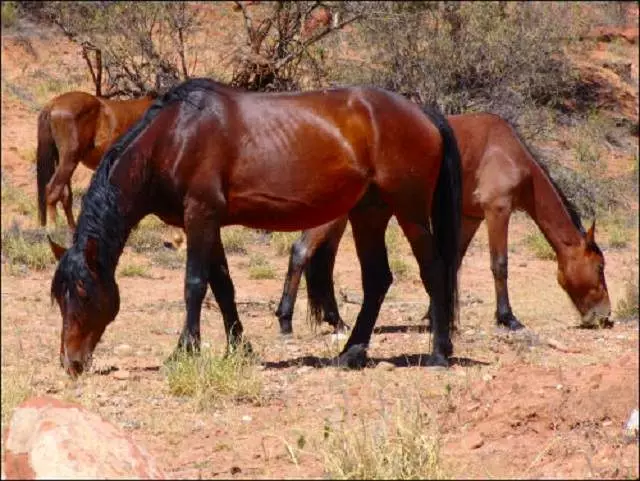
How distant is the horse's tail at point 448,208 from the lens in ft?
27.7

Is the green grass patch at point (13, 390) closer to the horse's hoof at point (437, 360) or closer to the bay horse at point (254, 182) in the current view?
the bay horse at point (254, 182)

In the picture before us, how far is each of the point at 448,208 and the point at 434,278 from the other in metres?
0.50

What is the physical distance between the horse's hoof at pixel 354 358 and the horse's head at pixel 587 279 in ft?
11.3

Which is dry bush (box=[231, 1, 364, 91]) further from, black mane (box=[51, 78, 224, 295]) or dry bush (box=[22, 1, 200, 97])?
black mane (box=[51, 78, 224, 295])

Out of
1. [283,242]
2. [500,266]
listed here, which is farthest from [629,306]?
[283,242]

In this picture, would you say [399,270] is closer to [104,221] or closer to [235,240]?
[235,240]

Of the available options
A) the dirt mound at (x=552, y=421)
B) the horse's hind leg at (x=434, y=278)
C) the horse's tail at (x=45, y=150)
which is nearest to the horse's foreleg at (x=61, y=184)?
the horse's tail at (x=45, y=150)

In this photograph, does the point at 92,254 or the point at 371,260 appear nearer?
the point at 92,254

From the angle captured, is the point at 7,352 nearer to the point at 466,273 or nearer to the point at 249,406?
the point at 249,406

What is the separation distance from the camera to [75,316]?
24.9 feet

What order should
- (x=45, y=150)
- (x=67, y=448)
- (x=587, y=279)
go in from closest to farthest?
1. (x=67, y=448)
2. (x=587, y=279)
3. (x=45, y=150)

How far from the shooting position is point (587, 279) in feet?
36.3

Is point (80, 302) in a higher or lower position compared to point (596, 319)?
higher

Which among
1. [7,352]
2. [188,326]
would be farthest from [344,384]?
[7,352]
